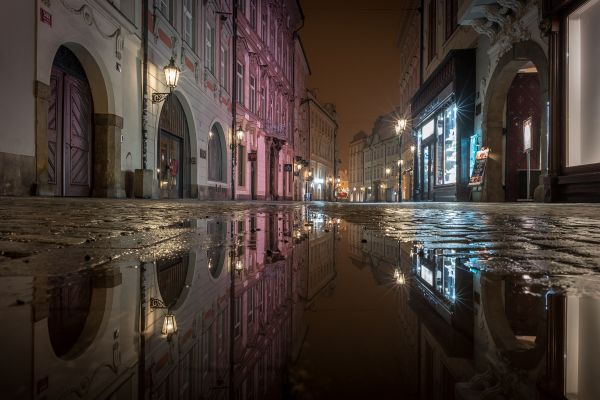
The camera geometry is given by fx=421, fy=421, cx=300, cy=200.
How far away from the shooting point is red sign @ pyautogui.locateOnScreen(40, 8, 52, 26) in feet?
25.0

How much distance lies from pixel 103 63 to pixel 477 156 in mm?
11664

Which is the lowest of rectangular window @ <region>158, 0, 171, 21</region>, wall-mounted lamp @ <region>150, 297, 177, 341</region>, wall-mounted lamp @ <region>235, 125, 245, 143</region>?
wall-mounted lamp @ <region>150, 297, 177, 341</region>

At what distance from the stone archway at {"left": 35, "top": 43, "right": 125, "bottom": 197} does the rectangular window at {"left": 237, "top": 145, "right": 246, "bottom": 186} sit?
11602 millimetres

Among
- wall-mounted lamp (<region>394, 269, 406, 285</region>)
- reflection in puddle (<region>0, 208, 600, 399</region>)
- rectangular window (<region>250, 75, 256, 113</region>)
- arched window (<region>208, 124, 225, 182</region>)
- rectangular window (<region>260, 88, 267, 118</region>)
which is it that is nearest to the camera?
reflection in puddle (<region>0, 208, 600, 399</region>)

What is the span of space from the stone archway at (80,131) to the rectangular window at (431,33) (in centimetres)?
1748

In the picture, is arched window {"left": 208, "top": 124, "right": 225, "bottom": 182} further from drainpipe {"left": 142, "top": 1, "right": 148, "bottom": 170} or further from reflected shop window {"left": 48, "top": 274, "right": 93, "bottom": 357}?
reflected shop window {"left": 48, "top": 274, "right": 93, "bottom": 357}

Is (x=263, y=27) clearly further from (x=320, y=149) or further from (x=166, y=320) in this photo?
(x=320, y=149)

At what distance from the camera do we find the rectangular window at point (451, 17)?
1767 cm

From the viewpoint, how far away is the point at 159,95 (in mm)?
12297

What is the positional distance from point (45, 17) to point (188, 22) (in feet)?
26.1

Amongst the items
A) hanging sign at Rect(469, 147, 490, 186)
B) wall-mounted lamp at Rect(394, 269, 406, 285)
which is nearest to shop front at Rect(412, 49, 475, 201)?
hanging sign at Rect(469, 147, 490, 186)

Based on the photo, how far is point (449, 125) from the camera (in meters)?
17.4

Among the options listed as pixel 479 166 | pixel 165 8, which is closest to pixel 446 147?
pixel 479 166

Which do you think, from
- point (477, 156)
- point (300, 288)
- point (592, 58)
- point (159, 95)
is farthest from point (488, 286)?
point (477, 156)
